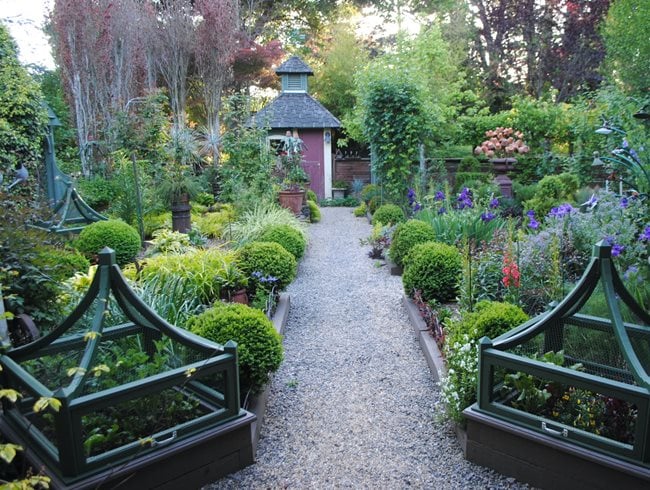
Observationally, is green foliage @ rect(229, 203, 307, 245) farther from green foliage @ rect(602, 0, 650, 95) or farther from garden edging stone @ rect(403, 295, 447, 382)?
green foliage @ rect(602, 0, 650, 95)

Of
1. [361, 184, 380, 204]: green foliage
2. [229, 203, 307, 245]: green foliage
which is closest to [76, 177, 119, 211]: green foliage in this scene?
[229, 203, 307, 245]: green foliage

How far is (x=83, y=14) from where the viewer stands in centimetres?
1227

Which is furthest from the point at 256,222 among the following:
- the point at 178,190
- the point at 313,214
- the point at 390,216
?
the point at 313,214

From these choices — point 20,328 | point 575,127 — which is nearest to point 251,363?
point 20,328

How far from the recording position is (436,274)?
517cm

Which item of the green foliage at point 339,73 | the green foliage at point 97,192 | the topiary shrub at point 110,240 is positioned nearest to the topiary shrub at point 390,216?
the topiary shrub at point 110,240

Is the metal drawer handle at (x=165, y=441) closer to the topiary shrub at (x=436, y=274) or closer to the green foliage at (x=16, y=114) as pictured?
the topiary shrub at (x=436, y=274)

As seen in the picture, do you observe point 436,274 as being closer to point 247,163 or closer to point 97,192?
point 247,163

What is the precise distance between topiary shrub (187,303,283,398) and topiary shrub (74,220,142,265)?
3.53 meters

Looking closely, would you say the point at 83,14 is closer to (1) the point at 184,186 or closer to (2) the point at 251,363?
(1) the point at 184,186

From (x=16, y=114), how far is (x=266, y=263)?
5.62 meters

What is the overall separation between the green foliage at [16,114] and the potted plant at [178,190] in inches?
84.2

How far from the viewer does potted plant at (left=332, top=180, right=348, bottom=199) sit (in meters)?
17.6

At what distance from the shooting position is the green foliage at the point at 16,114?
7.73 metres
